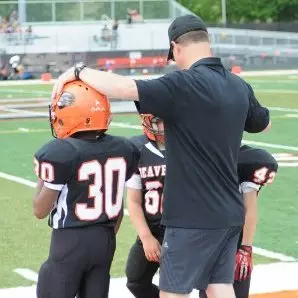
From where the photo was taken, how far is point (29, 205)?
9781mm

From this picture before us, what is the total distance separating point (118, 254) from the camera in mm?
7648

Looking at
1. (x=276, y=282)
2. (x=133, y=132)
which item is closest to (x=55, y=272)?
(x=276, y=282)

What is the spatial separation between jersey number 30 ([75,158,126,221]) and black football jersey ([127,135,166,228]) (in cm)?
42

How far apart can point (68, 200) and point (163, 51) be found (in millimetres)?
35498

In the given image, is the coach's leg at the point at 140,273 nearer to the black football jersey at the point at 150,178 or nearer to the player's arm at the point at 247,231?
the black football jersey at the point at 150,178

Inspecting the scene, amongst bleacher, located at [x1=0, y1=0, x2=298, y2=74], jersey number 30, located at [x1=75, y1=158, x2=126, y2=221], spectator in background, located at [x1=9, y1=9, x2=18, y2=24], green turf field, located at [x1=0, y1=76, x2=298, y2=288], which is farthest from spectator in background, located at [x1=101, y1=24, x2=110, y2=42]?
jersey number 30, located at [x1=75, y1=158, x2=126, y2=221]

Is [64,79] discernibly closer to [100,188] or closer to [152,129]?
[100,188]

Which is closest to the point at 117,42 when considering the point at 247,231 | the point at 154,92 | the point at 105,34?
the point at 105,34

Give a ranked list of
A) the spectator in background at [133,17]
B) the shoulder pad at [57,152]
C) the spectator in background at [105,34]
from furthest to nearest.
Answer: the spectator in background at [133,17] < the spectator in background at [105,34] < the shoulder pad at [57,152]

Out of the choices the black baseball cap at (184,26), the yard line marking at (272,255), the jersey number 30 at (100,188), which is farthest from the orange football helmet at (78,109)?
the yard line marking at (272,255)

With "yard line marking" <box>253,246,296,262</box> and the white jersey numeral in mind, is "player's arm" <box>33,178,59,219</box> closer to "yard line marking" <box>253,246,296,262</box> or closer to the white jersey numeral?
the white jersey numeral

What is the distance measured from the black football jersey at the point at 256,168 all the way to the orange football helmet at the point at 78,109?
800mm

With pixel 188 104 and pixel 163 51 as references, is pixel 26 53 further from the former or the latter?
pixel 188 104

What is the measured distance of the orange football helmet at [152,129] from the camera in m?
5.09
